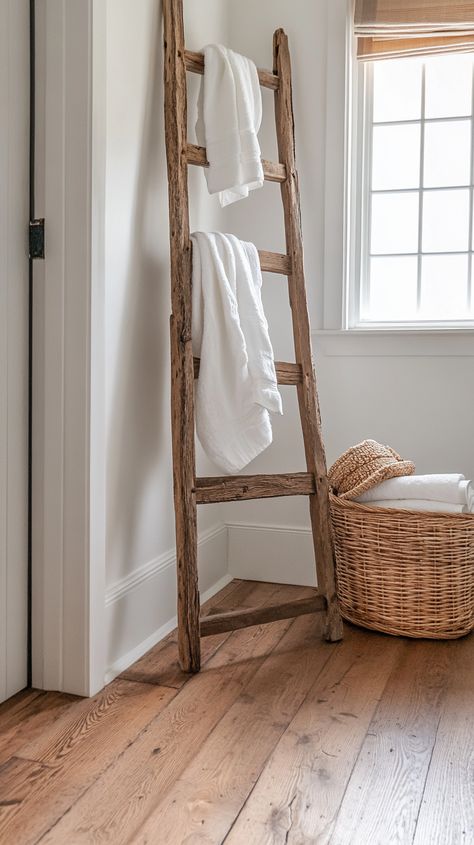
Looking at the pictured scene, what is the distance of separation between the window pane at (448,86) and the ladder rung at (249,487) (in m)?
1.36

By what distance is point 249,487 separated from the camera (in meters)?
2.12

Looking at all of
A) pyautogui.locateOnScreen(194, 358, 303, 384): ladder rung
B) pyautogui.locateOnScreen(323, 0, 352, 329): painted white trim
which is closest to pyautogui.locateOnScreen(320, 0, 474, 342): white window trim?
pyautogui.locateOnScreen(323, 0, 352, 329): painted white trim

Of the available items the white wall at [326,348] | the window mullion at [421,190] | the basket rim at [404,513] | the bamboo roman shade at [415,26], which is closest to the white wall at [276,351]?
the white wall at [326,348]

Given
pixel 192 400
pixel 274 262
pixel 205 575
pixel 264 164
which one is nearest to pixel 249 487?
pixel 192 400

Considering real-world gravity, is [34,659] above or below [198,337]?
below

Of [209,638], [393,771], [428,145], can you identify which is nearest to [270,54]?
[428,145]

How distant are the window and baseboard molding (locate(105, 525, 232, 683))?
43.9 inches

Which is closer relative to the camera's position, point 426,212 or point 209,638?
point 209,638

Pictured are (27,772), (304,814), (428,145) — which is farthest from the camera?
(428,145)

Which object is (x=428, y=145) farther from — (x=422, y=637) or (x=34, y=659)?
(x=34, y=659)

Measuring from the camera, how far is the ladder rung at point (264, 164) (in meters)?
2.10

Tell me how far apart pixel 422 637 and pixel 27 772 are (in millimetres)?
1180

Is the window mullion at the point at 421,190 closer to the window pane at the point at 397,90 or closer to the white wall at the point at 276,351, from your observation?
the window pane at the point at 397,90

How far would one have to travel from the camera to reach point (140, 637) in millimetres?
2096
